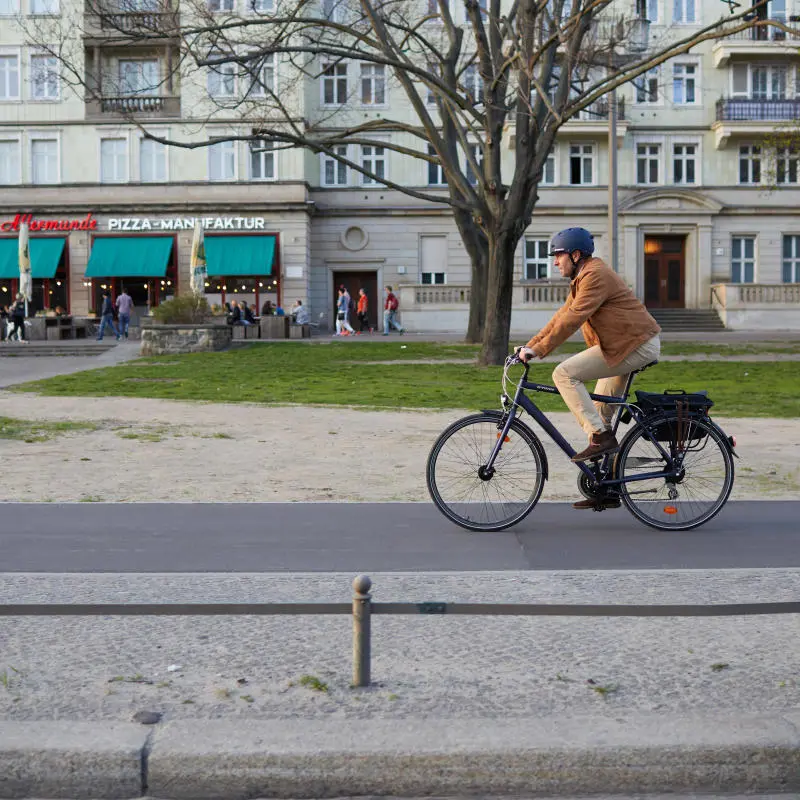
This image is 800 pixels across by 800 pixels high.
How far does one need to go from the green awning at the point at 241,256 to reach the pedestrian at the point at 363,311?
370cm

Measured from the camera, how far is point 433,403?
1595 cm

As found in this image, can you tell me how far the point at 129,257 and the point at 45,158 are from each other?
5265 millimetres

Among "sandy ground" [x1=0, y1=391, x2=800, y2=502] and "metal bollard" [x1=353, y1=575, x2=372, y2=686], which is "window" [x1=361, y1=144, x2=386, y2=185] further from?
"metal bollard" [x1=353, y1=575, x2=372, y2=686]

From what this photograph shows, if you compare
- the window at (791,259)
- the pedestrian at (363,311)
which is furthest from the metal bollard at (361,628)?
the window at (791,259)

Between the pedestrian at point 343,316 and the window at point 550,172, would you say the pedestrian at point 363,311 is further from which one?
the window at point 550,172

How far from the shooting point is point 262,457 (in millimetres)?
10852

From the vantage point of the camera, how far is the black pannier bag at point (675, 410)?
24.3 feet

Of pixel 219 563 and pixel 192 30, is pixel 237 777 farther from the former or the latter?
pixel 192 30

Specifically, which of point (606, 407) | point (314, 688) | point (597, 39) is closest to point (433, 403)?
point (606, 407)

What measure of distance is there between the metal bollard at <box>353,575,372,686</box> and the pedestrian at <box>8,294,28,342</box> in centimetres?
3466

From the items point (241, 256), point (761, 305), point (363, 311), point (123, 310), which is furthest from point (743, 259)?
point (123, 310)

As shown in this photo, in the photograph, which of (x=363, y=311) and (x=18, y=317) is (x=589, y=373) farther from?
(x=363, y=311)

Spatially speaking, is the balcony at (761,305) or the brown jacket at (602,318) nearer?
the brown jacket at (602,318)

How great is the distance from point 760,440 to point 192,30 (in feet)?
42.1
